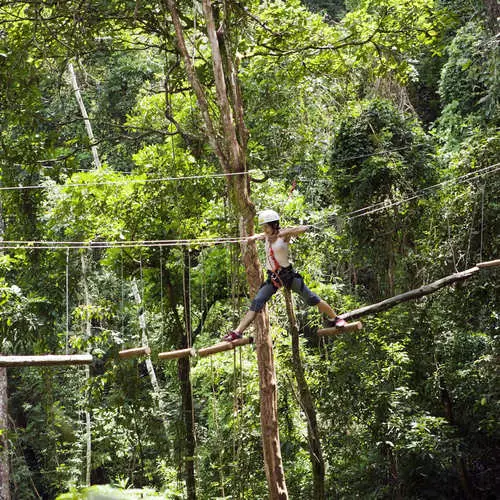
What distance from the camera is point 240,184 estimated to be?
6.13 meters

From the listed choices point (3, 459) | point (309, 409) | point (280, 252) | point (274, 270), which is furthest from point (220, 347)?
point (3, 459)

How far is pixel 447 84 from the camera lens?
11523 mm

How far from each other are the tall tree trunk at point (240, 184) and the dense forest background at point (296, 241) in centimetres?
48

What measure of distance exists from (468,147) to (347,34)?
1.78 m

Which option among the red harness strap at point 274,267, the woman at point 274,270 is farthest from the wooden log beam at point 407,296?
the red harness strap at point 274,267

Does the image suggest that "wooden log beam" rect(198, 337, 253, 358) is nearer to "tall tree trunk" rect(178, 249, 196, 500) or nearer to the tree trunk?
"tall tree trunk" rect(178, 249, 196, 500)

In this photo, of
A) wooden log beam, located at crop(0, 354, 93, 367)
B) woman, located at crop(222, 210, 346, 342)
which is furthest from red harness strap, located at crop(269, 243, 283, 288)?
wooden log beam, located at crop(0, 354, 93, 367)

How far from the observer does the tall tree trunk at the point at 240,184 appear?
5.79 metres

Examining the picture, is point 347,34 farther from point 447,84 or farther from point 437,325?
point 447,84

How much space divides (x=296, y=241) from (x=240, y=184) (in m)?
Result: 2.28

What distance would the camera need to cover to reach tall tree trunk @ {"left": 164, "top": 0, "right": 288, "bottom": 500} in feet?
19.0

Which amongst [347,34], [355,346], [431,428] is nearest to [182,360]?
[355,346]

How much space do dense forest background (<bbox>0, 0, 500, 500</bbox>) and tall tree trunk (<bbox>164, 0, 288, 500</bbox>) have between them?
1.58ft

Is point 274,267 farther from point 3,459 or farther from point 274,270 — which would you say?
point 3,459
